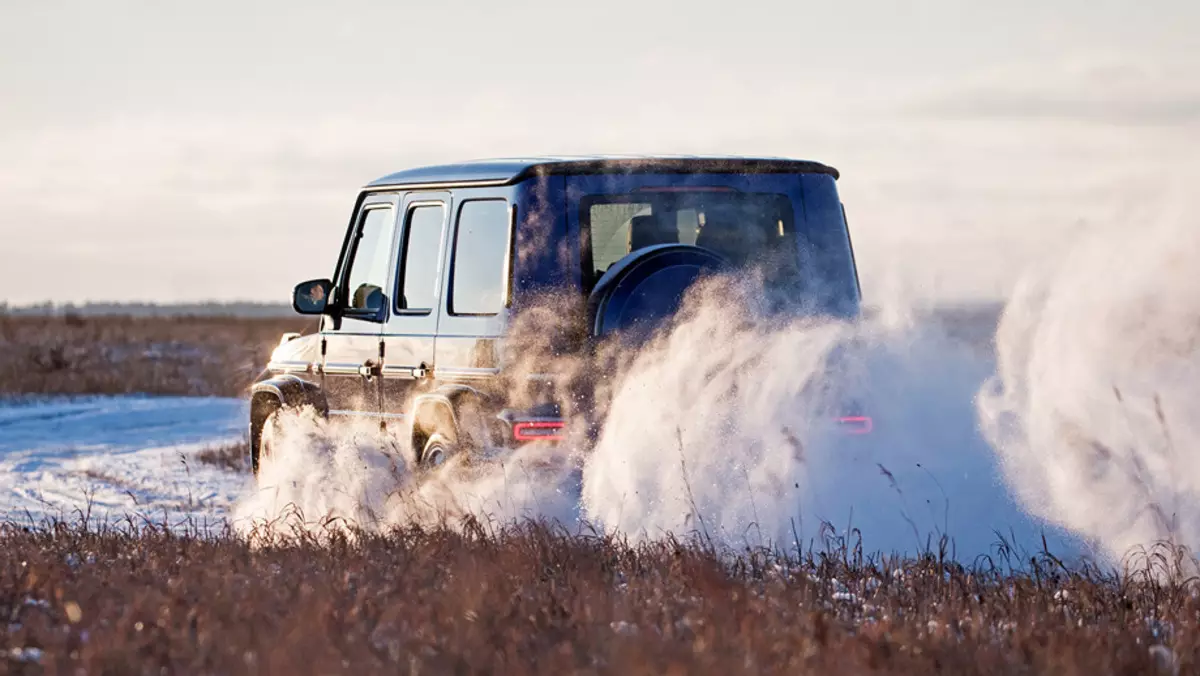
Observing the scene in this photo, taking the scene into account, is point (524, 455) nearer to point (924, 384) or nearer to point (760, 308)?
point (760, 308)

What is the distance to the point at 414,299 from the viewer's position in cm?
932

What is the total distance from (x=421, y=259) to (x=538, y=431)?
1556 millimetres

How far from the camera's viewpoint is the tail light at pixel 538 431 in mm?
8156

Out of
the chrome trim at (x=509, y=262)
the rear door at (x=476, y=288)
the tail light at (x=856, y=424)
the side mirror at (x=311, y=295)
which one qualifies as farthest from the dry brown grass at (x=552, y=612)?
the side mirror at (x=311, y=295)

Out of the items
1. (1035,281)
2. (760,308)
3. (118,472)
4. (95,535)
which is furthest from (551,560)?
(118,472)

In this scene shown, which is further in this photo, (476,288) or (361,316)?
(361,316)

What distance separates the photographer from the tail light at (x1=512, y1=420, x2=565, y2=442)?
26.8ft

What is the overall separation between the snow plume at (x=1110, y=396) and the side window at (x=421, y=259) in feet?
9.59

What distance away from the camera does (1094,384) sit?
8.59 m

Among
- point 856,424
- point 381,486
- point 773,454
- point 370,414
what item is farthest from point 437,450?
point 856,424

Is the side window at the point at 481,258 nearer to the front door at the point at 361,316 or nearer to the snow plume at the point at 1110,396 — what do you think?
the front door at the point at 361,316

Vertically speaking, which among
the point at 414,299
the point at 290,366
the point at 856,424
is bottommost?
the point at 856,424

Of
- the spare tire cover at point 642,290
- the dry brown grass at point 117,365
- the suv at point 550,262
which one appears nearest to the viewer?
the spare tire cover at point 642,290

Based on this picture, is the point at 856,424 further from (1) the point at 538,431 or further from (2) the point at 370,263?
(2) the point at 370,263
